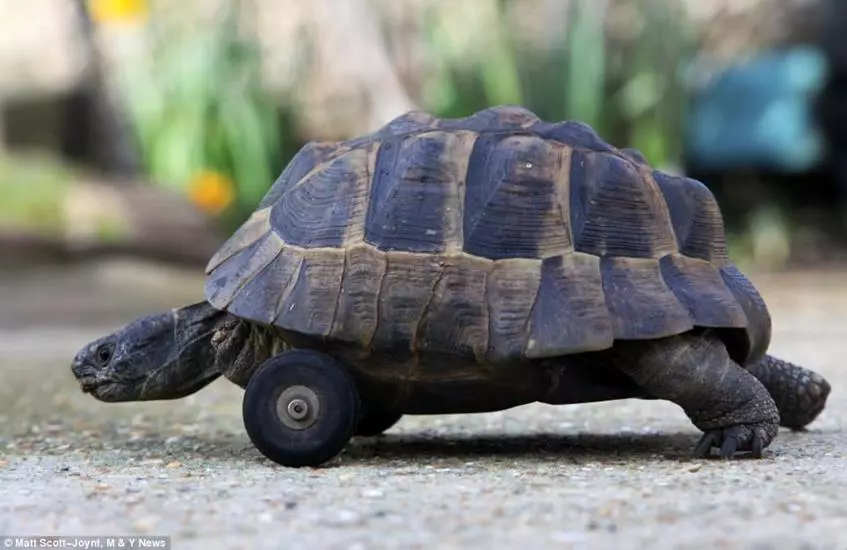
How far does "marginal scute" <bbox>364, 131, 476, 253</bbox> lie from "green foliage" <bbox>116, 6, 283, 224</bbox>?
318 inches

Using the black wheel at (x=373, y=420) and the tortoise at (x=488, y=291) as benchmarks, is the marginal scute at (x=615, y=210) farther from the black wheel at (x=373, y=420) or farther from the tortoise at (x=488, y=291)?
the black wheel at (x=373, y=420)

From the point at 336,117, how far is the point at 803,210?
16.4 ft

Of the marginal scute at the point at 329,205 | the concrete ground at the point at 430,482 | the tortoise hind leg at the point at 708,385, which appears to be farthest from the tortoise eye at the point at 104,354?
the tortoise hind leg at the point at 708,385

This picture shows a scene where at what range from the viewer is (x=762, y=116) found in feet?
41.9

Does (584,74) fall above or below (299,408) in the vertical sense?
above

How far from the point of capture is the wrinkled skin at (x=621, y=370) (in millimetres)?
3553

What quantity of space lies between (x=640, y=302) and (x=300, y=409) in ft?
3.03

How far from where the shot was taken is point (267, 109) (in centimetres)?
1209

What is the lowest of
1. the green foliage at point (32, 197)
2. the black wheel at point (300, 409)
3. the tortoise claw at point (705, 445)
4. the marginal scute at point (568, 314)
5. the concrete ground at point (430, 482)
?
the concrete ground at point (430, 482)

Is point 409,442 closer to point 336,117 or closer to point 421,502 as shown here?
point 421,502

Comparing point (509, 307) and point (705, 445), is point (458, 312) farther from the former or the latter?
point (705, 445)

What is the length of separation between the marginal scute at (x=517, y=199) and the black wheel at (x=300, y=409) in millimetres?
508

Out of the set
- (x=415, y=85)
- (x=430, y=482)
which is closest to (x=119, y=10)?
(x=415, y=85)

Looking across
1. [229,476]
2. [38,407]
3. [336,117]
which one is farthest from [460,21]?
[229,476]
